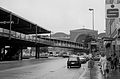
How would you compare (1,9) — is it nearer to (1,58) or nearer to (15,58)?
(1,58)

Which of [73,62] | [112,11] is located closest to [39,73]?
[73,62]

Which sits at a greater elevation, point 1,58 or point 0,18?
point 0,18

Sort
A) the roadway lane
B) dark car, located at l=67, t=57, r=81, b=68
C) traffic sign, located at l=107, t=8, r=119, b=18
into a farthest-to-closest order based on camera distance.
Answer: dark car, located at l=67, t=57, r=81, b=68 < the roadway lane < traffic sign, located at l=107, t=8, r=119, b=18

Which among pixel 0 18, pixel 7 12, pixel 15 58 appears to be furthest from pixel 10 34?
pixel 15 58

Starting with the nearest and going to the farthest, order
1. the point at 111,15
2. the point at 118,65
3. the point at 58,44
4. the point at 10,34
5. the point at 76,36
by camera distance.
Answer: the point at 111,15, the point at 118,65, the point at 10,34, the point at 58,44, the point at 76,36

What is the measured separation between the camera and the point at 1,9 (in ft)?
165

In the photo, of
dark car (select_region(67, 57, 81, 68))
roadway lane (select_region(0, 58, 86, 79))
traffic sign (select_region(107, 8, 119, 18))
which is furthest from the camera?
dark car (select_region(67, 57, 81, 68))

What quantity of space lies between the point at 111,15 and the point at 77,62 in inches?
990

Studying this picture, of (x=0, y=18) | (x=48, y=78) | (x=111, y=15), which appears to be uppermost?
(x=0, y=18)

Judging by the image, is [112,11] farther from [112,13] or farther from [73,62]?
[73,62]

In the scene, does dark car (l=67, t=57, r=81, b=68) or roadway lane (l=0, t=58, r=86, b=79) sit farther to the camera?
dark car (l=67, t=57, r=81, b=68)

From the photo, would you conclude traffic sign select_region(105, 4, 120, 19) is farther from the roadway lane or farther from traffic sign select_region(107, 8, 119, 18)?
the roadway lane

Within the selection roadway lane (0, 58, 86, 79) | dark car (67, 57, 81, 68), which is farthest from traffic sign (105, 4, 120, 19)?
dark car (67, 57, 81, 68)

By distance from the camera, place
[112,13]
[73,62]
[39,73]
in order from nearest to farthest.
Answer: [112,13] < [39,73] < [73,62]
